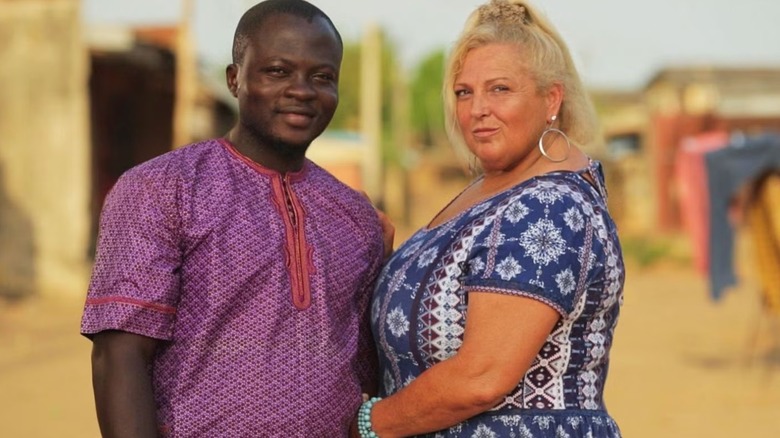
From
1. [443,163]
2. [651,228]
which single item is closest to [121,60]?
[651,228]

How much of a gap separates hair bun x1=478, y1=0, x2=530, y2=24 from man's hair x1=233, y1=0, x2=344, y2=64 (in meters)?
0.40

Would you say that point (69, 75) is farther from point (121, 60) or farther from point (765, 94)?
point (765, 94)

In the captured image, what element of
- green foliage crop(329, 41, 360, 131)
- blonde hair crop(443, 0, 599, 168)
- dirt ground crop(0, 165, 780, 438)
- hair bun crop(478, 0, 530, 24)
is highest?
hair bun crop(478, 0, 530, 24)

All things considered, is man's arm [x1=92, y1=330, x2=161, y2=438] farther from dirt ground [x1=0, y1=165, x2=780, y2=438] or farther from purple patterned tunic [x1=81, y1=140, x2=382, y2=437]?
dirt ground [x1=0, y1=165, x2=780, y2=438]

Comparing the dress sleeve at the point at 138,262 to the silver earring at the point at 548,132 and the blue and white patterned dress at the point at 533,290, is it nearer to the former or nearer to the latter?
the blue and white patterned dress at the point at 533,290

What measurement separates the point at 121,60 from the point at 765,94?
19.6 metres

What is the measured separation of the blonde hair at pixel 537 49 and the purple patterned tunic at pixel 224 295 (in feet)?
1.93

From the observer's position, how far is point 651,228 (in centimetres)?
2667

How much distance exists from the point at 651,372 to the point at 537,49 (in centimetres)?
775

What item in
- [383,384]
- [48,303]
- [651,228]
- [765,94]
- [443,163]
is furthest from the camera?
[443,163]

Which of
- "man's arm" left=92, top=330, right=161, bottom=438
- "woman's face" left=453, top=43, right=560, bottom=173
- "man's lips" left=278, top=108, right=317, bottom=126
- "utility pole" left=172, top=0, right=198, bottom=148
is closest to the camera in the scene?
"man's arm" left=92, top=330, right=161, bottom=438

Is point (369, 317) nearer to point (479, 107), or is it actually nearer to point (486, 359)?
point (486, 359)


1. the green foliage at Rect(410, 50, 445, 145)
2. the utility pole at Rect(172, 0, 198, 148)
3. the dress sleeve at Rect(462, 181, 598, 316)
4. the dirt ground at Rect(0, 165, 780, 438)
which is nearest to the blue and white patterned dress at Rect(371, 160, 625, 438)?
the dress sleeve at Rect(462, 181, 598, 316)

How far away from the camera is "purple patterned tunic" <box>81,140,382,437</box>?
8.14 feet
